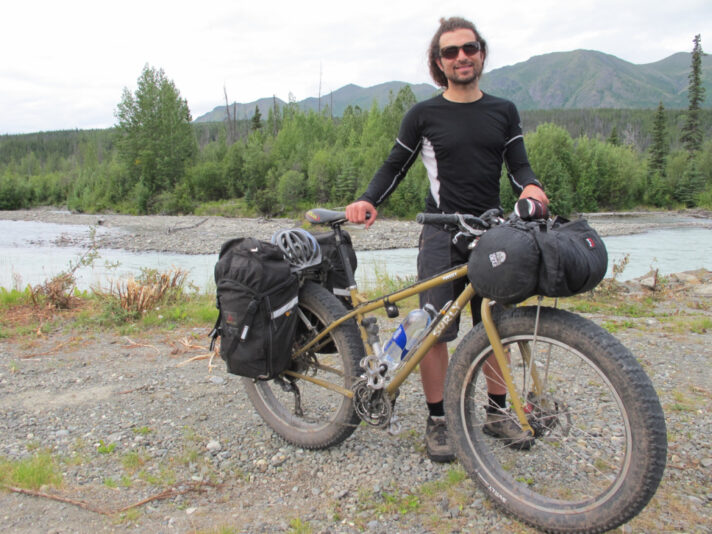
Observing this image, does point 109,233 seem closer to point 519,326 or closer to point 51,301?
point 51,301

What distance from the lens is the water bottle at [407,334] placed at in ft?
8.50

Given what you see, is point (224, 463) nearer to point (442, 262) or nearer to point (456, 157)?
point (442, 262)

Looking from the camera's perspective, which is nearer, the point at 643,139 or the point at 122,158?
the point at 122,158

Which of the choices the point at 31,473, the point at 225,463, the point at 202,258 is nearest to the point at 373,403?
the point at 225,463

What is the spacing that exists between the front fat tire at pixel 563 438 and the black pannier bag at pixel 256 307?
90cm

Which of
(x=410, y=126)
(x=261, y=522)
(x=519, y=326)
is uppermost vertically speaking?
(x=410, y=126)

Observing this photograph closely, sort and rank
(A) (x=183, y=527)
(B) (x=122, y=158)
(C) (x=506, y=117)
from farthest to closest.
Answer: (B) (x=122, y=158), (C) (x=506, y=117), (A) (x=183, y=527)

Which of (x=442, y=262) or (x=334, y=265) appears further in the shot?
(x=334, y=265)

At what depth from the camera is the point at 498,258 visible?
1.98 metres

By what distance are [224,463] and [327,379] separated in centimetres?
70

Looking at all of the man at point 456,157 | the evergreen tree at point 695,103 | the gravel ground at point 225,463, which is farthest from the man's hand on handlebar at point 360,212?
the evergreen tree at point 695,103

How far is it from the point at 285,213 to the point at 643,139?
280ft

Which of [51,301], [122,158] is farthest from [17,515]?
[122,158]

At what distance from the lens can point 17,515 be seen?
2355 mm
